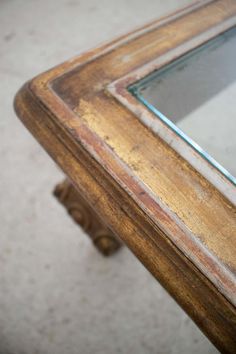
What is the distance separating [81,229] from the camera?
1.11 meters

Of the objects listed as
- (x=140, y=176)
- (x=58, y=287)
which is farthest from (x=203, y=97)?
(x=58, y=287)

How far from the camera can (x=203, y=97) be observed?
0.58m

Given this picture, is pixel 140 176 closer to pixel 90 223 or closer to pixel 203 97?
pixel 203 97

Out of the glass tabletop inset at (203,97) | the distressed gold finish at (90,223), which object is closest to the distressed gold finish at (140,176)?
the glass tabletop inset at (203,97)

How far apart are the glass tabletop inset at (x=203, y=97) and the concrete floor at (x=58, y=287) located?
686 millimetres

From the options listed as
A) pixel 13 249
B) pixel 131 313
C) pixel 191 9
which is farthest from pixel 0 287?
pixel 191 9

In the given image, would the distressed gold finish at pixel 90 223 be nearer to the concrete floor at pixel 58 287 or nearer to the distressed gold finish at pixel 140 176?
the concrete floor at pixel 58 287

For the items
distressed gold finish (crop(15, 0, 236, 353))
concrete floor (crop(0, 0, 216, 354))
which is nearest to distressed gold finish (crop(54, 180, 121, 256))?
concrete floor (crop(0, 0, 216, 354))

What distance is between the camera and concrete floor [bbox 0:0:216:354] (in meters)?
0.91

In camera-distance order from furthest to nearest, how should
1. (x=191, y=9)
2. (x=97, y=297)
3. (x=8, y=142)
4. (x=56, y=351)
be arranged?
(x=8, y=142), (x=97, y=297), (x=56, y=351), (x=191, y=9)

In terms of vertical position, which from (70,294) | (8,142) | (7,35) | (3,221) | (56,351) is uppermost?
(7,35)

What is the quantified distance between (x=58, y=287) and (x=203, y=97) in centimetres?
78

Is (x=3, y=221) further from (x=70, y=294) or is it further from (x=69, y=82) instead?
(x=69, y=82)

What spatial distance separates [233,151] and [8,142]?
3.53 ft
